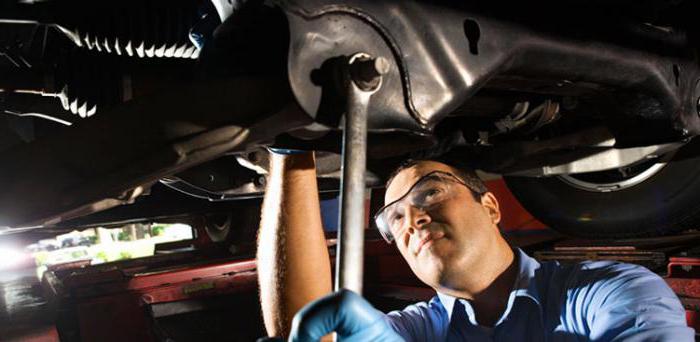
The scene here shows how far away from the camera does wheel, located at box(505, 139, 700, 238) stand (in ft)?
4.50

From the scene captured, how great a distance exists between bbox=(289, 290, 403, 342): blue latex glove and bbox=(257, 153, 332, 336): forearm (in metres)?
0.65

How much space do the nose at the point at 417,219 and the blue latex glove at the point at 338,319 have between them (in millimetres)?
647

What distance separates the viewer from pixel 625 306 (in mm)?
977

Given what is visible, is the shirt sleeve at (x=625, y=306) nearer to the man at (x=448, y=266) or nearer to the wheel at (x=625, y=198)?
the man at (x=448, y=266)

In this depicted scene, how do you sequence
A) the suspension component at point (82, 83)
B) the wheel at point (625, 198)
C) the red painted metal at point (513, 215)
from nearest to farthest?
1. the suspension component at point (82, 83)
2. the wheel at point (625, 198)
3. the red painted metal at point (513, 215)

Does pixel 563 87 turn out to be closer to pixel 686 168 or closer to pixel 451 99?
pixel 451 99

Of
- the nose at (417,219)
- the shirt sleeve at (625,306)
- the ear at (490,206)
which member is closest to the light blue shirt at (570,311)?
the shirt sleeve at (625,306)

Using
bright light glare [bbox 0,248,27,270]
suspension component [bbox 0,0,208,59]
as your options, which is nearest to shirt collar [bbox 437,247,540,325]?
suspension component [bbox 0,0,208,59]

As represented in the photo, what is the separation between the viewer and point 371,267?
2543mm

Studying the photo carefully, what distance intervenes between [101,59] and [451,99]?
2.68 feet

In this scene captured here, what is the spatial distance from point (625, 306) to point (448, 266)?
353 mm


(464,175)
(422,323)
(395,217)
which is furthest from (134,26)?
(422,323)

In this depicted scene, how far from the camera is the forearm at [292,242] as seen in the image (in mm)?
1197

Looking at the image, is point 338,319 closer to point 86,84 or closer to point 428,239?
point 428,239
